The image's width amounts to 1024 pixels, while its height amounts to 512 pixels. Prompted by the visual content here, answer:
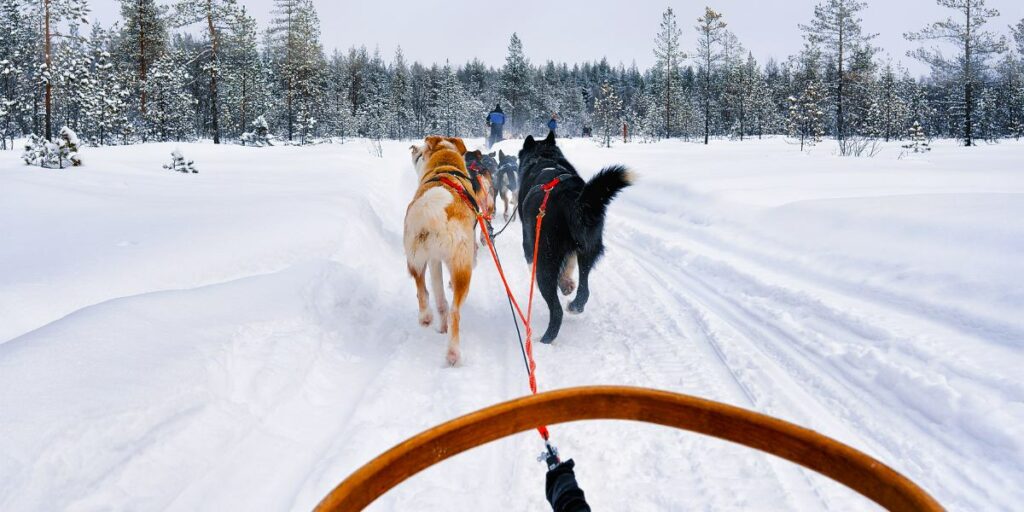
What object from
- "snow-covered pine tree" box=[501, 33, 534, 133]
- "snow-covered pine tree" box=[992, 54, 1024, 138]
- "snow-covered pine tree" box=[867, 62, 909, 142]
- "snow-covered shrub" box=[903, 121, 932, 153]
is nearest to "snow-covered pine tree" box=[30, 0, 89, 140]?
"snow-covered shrub" box=[903, 121, 932, 153]

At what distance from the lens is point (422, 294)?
379 cm

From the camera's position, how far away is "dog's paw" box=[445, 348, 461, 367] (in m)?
3.21

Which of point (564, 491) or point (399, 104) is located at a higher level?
point (399, 104)

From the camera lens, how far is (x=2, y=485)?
1.50 m

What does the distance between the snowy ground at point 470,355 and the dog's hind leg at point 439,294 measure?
132 millimetres

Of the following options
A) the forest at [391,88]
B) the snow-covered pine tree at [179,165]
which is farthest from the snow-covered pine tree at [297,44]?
the snow-covered pine tree at [179,165]

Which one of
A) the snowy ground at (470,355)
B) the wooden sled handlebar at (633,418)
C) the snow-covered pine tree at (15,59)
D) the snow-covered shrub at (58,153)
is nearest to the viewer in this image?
the wooden sled handlebar at (633,418)

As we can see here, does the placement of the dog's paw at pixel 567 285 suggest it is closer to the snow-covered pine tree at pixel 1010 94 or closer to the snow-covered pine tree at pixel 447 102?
the snow-covered pine tree at pixel 1010 94

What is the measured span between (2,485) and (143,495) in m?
0.39

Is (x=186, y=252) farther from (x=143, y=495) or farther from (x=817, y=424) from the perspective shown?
(x=817, y=424)

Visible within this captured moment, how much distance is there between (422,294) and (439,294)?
0.62ft

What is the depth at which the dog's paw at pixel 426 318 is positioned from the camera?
12.7ft

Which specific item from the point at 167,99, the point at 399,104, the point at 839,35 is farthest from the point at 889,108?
the point at 167,99

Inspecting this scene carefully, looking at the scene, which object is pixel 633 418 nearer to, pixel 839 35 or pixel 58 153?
pixel 58 153
